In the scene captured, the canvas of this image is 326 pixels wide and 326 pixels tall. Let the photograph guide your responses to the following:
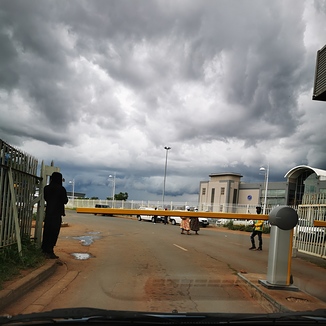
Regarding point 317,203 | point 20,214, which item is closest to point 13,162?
point 20,214

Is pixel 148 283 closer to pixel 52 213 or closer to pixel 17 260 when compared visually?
pixel 17 260

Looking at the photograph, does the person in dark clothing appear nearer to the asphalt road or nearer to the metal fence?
the metal fence

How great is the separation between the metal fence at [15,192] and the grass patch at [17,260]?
0.55 ft

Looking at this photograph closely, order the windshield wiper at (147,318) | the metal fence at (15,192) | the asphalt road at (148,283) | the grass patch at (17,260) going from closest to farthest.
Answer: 1. the windshield wiper at (147,318)
2. the asphalt road at (148,283)
3. the grass patch at (17,260)
4. the metal fence at (15,192)

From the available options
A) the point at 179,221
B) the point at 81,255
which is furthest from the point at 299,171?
the point at 81,255

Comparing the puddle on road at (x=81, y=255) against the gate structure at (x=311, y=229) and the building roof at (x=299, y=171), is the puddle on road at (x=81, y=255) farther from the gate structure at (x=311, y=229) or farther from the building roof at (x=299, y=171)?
the building roof at (x=299, y=171)

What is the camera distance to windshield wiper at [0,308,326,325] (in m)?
2.90

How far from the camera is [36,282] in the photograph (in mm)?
6773

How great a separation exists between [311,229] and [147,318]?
1169 centimetres

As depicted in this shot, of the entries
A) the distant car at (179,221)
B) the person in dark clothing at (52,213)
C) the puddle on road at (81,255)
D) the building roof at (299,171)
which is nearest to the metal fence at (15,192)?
the person in dark clothing at (52,213)

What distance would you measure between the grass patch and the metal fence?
6.6 inches

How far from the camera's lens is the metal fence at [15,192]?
24.5 feet

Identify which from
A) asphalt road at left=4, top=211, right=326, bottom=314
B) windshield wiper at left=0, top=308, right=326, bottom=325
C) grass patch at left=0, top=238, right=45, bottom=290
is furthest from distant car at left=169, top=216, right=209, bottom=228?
windshield wiper at left=0, top=308, right=326, bottom=325

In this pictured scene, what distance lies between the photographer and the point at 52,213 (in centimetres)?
899
